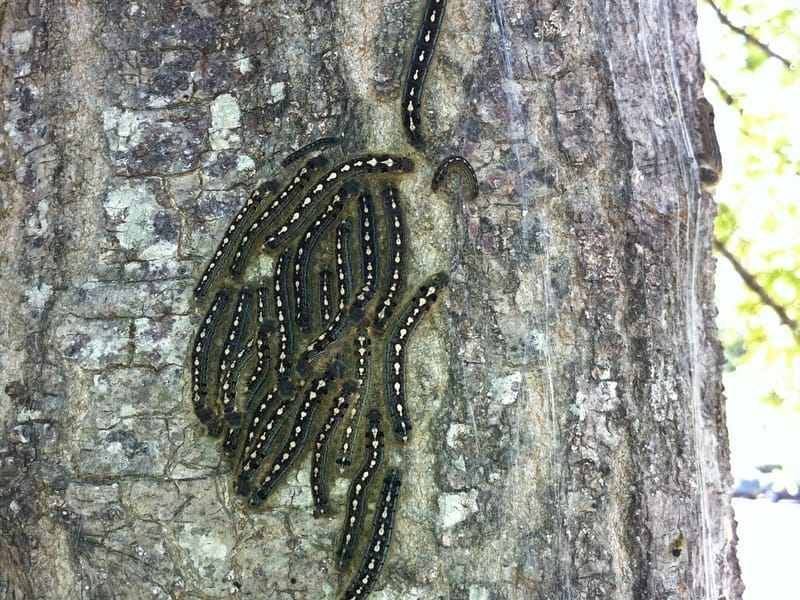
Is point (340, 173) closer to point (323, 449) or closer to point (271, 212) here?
point (271, 212)

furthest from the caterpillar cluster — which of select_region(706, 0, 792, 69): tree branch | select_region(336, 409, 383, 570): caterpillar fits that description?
select_region(706, 0, 792, 69): tree branch

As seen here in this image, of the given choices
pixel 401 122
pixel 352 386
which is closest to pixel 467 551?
pixel 352 386

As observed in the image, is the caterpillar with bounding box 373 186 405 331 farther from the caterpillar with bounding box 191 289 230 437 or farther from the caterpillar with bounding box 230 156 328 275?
the caterpillar with bounding box 191 289 230 437

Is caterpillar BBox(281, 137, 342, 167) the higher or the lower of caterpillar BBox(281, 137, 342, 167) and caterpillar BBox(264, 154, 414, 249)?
the higher

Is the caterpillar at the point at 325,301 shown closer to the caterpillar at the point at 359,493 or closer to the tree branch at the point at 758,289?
the caterpillar at the point at 359,493

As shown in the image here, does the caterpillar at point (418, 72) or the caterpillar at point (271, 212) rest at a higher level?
the caterpillar at point (418, 72)

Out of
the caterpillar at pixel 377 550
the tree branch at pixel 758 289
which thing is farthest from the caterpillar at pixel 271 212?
the tree branch at pixel 758 289
